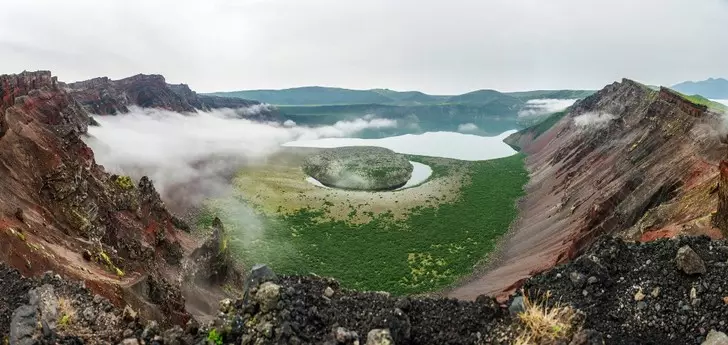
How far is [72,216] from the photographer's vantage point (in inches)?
1251

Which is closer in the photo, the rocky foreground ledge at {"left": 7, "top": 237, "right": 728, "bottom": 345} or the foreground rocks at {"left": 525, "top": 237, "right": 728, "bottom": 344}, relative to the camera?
the rocky foreground ledge at {"left": 7, "top": 237, "right": 728, "bottom": 345}

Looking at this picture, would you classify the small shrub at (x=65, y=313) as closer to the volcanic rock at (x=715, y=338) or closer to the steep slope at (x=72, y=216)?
the steep slope at (x=72, y=216)

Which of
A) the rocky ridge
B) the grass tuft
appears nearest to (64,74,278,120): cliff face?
the rocky ridge

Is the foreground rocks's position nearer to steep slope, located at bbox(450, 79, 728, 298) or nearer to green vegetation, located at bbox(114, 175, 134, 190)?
steep slope, located at bbox(450, 79, 728, 298)

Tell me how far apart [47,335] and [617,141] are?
260 feet

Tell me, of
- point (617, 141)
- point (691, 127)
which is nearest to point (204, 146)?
point (617, 141)

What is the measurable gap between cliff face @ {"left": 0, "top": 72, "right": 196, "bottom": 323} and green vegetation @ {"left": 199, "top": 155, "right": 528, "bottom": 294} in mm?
14617

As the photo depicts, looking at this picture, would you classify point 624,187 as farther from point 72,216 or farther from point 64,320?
point 64,320

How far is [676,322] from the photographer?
1154 cm

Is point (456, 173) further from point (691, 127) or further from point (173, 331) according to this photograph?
point (173, 331)

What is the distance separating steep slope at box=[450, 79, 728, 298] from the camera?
33156 mm

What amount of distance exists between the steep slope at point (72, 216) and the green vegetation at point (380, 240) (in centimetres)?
1347

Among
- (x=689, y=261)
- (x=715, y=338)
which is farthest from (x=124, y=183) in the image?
(x=715, y=338)

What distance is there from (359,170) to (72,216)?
81.4 meters
